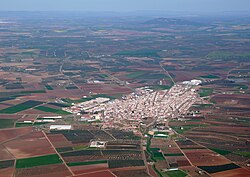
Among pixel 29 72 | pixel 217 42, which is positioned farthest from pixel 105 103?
pixel 217 42

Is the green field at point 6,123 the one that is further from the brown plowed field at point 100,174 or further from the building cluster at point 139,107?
the brown plowed field at point 100,174

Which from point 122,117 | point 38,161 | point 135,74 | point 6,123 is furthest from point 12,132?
point 135,74

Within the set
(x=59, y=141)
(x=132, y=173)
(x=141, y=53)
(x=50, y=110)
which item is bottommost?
→ (x=141, y=53)

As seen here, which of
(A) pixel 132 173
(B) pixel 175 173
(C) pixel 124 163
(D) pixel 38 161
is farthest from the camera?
(D) pixel 38 161

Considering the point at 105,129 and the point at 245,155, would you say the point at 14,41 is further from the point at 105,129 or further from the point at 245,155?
the point at 245,155

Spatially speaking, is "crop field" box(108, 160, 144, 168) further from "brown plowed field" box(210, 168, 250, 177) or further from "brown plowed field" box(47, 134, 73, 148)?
"brown plowed field" box(210, 168, 250, 177)

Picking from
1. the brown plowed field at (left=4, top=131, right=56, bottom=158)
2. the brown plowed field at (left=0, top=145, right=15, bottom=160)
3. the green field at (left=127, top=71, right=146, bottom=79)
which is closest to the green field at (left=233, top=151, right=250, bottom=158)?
the brown plowed field at (left=4, top=131, right=56, bottom=158)

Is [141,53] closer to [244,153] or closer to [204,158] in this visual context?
[244,153]

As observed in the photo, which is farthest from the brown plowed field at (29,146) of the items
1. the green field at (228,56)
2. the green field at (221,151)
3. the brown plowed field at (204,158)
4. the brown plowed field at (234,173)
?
the green field at (228,56)
